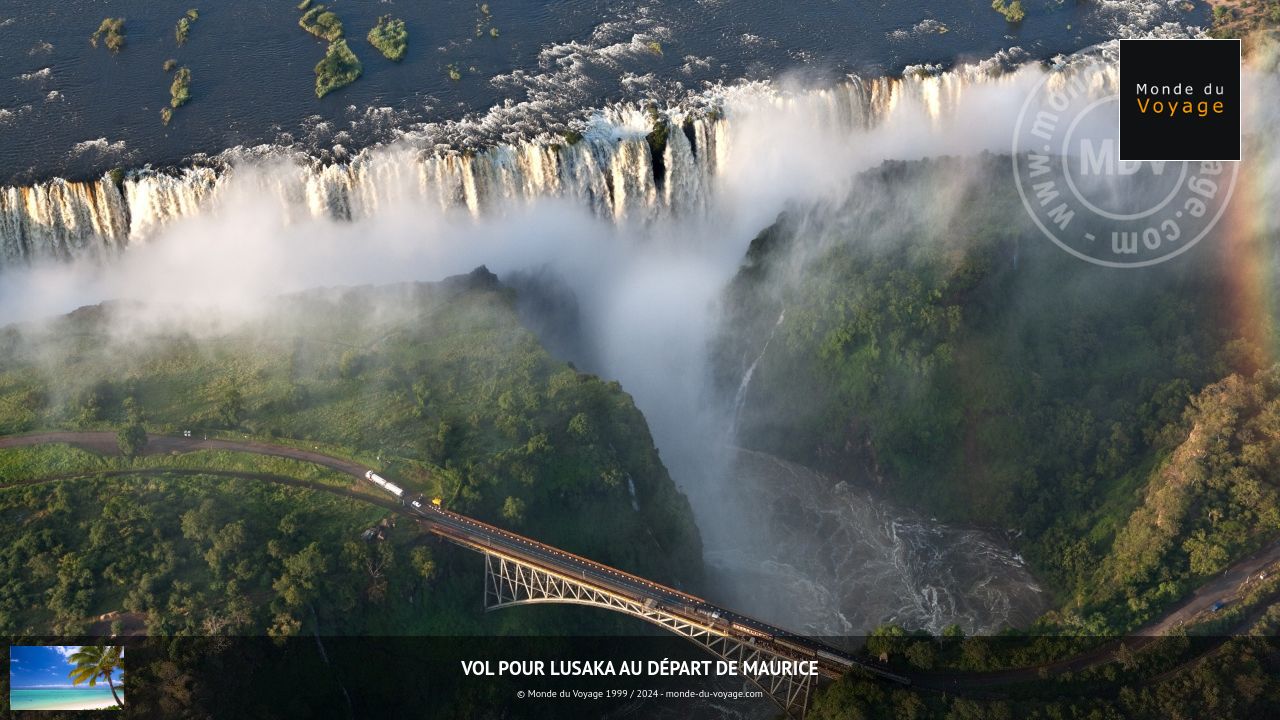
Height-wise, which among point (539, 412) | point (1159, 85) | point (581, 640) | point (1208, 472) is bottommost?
point (581, 640)

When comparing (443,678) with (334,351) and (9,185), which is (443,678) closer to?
(334,351)

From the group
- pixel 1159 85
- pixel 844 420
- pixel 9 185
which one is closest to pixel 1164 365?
pixel 844 420

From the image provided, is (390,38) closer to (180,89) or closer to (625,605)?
(180,89)

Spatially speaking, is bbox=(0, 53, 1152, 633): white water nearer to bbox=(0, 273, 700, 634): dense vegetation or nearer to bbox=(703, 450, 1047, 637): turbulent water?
bbox=(703, 450, 1047, 637): turbulent water

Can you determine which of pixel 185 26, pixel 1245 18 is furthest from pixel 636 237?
pixel 1245 18

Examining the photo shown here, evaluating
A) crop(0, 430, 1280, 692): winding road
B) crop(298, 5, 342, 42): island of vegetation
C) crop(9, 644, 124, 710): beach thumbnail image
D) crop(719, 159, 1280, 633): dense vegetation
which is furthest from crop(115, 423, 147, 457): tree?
crop(298, 5, 342, 42): island of vegetation

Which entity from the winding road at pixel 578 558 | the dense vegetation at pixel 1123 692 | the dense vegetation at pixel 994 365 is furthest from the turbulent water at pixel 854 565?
the dense vegetation at pixel 1123 692

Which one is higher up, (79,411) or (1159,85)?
(1159,85)
